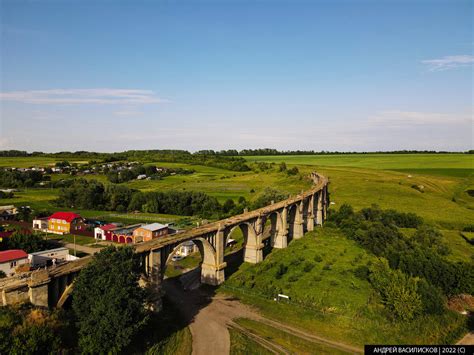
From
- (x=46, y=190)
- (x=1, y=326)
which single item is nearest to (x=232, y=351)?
(x=1, y=326)

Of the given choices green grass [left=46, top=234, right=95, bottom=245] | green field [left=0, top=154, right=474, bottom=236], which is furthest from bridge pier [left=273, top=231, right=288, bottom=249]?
green grass [left=46, top=234, right=95, bottom=245]

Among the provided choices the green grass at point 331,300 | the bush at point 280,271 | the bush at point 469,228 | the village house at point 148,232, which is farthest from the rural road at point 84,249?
the bush at point 469,228

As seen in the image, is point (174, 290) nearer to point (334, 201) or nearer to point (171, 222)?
point (171, 222)

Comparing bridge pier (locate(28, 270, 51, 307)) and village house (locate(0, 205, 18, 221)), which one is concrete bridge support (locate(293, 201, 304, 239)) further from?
village house (locate(0, 205, 18, 221))

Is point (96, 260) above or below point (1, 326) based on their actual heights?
above

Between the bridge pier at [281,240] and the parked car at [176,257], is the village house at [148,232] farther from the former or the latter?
the bridge pier at [281,240]

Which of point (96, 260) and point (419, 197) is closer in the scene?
point (96, 260)

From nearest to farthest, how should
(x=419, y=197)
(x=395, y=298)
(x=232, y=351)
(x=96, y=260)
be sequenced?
(x=96, y=260) → (x=232, y=351) → (x=395, y=298) → (x=419, y=197)
